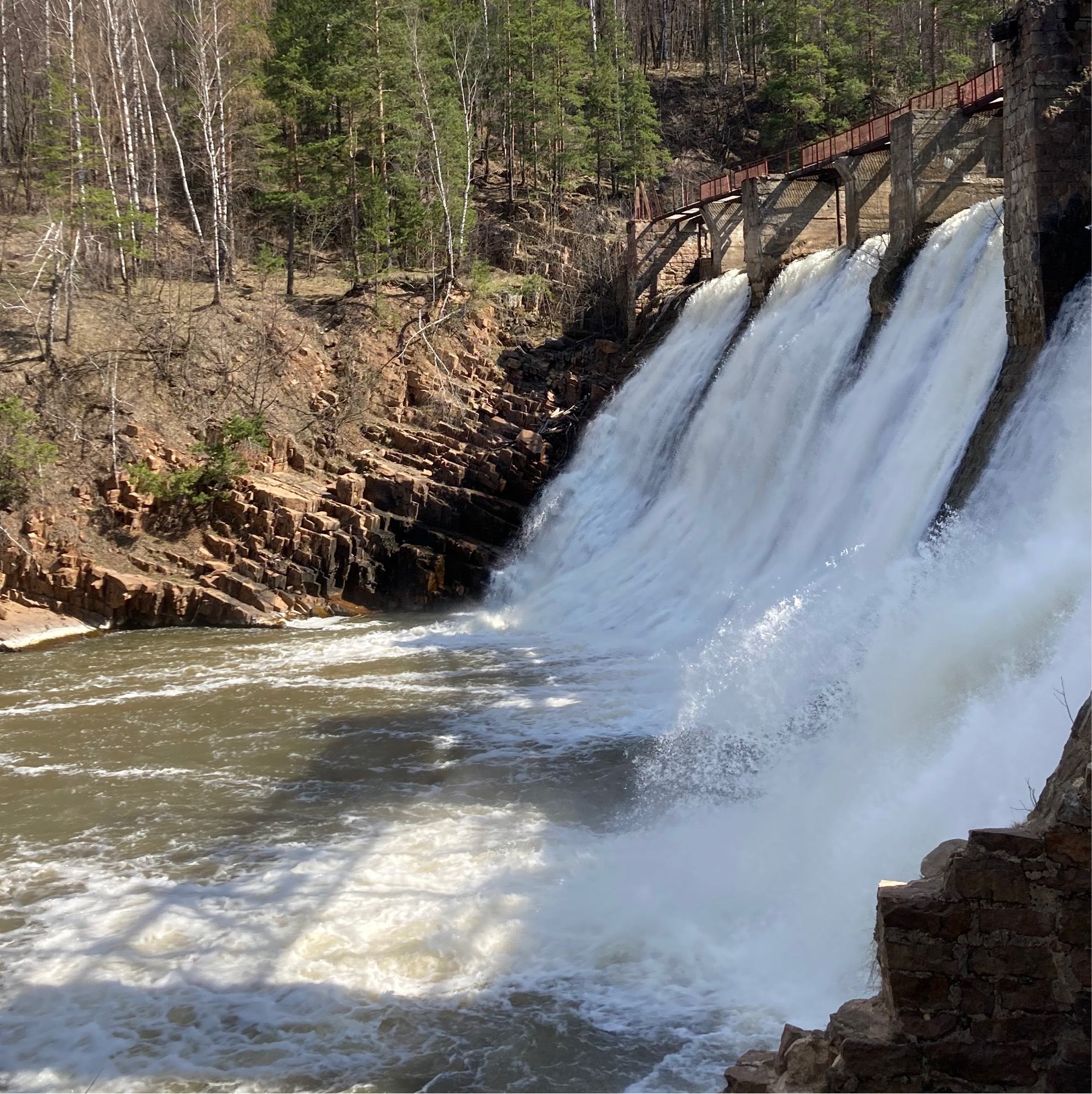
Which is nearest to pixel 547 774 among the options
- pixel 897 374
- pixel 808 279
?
pixel 897 374

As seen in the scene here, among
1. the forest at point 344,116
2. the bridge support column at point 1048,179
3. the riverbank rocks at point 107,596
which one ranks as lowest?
the riverbank rocks at point 107,596

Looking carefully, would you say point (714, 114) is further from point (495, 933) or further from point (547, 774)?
point (495, 933)

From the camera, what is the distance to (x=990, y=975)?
4.63 metres

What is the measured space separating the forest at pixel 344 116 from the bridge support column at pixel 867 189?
11057mm

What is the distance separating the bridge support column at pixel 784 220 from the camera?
2444 centimetres

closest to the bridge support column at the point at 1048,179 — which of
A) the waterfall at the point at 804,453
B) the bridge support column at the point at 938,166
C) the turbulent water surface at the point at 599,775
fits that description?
the turbulent water surface at the point at 599,775

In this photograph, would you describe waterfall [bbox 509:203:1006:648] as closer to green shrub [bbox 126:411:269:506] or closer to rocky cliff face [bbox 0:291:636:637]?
rocky cliff face [bbox 0:291:636:637]

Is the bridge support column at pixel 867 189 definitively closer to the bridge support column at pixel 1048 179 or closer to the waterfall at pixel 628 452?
the waterfall at pixel 628 452

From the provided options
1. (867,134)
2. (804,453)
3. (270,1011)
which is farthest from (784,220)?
(270,1011)

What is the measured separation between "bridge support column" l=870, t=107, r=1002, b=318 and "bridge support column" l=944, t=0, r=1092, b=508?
4767 mm

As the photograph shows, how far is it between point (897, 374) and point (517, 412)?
37.3 feet

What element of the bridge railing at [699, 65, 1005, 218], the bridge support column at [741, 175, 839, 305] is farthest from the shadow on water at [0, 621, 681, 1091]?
the bridge support column at [741, 175, 839, 305]

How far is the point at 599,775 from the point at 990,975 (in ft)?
22.9

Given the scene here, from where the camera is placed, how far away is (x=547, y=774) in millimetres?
11555
